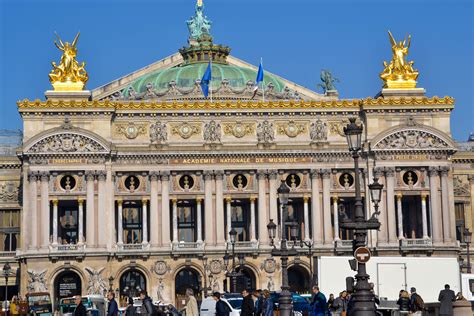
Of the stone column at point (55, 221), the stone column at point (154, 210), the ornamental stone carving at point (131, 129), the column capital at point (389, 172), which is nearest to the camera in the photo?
the stone column at point (55, 221)


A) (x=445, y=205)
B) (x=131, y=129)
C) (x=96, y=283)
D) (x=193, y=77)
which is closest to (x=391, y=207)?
(x=445, y=205)

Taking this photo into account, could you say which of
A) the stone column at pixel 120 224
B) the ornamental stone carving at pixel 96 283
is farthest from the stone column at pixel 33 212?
the stone column at pixel 120 224

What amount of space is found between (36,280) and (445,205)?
3666cm

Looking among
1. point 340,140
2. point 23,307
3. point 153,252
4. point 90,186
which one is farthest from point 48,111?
point 23,307

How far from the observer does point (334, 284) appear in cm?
6612

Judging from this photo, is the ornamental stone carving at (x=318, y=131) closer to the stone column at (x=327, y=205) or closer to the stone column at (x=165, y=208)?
the stone column at (x=327, y=205)

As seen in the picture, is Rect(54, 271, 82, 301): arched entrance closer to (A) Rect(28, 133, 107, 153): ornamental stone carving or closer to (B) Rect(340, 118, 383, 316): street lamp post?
(A) Rect(28, 133, 107, 153): ornamental stone carving

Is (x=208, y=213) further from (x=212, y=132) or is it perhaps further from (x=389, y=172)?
(x=389, y=172)

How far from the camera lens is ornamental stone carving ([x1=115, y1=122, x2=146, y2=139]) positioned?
326 ft

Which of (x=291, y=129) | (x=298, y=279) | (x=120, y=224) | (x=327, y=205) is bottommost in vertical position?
(x=298, y=279)

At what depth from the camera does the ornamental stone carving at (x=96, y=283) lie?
9512 centimetres

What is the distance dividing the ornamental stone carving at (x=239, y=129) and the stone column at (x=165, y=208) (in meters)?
6.80

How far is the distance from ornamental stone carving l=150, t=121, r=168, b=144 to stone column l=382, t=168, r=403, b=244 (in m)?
20.3

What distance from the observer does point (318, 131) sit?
10025 centimetres
